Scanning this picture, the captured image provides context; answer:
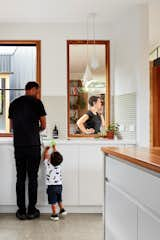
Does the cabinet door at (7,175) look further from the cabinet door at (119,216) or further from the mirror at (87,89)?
the cabinet door at (119,216)

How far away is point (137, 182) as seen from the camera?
2.33 meters

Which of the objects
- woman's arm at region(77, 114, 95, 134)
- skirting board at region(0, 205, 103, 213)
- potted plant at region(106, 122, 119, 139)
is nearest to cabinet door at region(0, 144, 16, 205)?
skirting board at region(0, 205, 103, 213)

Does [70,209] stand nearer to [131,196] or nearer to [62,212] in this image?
[62,212]

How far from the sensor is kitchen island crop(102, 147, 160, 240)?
6.70 ft

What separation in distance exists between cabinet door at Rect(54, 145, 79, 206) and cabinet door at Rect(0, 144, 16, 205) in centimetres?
58

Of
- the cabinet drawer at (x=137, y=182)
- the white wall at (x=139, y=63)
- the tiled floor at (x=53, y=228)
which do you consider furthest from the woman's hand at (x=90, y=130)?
the cabinet drawer at (x=137, y=182)

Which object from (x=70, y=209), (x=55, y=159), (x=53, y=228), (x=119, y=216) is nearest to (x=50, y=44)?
(x=55, y=159)

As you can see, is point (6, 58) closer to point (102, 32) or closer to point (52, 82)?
point (52, 82)

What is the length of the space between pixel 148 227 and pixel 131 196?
1.22 ft

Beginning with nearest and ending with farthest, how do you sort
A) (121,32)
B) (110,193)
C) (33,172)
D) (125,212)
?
1. (125,212)
2. (110,193)
3. (33,172)
4. (121,32)

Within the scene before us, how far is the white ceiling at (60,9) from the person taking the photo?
15.1 feet

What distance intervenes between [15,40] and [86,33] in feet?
3.10

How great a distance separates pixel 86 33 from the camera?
5.53 m

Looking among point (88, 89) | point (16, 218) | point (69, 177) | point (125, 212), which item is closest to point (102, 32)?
point (88, 89)
